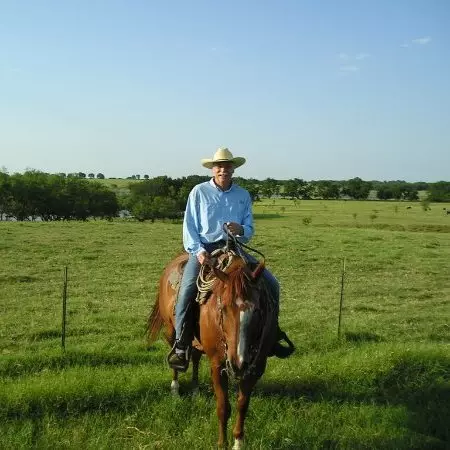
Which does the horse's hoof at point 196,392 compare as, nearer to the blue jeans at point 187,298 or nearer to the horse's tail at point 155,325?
the blue jeans at point 187,298

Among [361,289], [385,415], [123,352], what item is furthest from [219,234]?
[361,289]

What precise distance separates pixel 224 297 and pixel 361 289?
1447 cm

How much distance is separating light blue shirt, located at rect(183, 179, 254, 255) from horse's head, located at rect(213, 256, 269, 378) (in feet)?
3.54

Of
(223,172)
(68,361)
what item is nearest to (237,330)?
(223,172)

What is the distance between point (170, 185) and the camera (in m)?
94.5

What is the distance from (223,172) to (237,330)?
216 cm

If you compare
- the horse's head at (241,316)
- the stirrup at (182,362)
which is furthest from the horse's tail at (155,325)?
the horse's head at (241,316)

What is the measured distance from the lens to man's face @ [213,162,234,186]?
237 inches

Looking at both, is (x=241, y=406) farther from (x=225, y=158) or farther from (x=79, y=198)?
(x=79, y=198)

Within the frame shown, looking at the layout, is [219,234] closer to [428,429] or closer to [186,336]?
[186,336]

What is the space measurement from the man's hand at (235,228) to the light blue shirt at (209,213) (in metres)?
0.24

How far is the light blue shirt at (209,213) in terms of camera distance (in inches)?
238

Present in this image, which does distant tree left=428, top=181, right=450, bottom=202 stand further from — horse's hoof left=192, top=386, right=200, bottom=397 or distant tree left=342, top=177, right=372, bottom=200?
horse's hoof left=192, top=386, right=200, bottom=397

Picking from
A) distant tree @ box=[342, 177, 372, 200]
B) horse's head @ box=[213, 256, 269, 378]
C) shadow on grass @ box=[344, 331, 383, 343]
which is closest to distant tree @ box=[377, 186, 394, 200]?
distant tree @ box=[342, 177, 372, 200]
